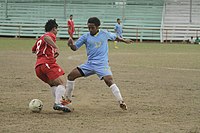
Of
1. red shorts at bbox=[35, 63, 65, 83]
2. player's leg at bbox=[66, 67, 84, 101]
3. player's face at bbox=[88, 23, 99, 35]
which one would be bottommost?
player's leg at bbox=[66, 67, 84, 101]

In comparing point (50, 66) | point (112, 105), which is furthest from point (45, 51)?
point (112, 105)

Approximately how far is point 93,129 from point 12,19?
1611 inches

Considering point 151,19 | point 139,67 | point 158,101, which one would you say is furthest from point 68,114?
point 151,19

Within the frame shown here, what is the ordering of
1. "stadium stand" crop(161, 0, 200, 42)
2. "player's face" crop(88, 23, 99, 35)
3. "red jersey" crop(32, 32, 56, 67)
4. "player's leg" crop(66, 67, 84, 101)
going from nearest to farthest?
1. "red jersey" crop(32, 32, 56, 67)
2. "player's face" crop(88, 23, 99, 35)
3. "player's leg" crop(66, 67, 84, 101)
4. "stadium stand" crop(161, 0, 200, 42)

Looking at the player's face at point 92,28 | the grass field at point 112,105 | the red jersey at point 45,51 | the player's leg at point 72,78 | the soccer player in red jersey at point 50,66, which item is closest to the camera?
the grass field at point 112,105

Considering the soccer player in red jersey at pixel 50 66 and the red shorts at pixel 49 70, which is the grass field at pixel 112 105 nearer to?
the soccer player in red jersey at pixel 50 66

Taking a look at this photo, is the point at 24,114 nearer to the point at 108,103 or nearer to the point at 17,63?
the point at 108,103

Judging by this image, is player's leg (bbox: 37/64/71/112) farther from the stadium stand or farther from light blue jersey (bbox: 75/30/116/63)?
the stadium stand

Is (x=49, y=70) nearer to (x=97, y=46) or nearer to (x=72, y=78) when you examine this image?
(x=72, y=78)

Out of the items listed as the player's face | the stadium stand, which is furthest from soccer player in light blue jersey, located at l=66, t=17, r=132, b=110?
the stadium stand

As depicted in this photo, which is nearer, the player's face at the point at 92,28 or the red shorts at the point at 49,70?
the red shorts at the point at 49,70

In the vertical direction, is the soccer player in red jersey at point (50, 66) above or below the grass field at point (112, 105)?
above

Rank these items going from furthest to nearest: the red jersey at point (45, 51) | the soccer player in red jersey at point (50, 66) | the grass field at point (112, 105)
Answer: the red jersey at point (45, 51), the soccer player in red jersey at point (50, 66), the grass field at point (112, 105)

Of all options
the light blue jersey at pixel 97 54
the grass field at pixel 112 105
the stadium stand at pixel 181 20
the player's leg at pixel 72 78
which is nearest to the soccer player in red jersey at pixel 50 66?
the grass field at pixel 112 105
